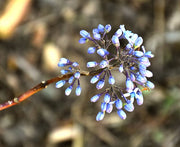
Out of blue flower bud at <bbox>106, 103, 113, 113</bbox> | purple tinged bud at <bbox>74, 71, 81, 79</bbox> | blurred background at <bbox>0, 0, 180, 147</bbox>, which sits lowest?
blue flower bud at <bbox>106, 103, 113, 113</bbox>

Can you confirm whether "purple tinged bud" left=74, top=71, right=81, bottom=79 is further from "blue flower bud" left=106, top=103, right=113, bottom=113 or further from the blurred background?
the blurred background

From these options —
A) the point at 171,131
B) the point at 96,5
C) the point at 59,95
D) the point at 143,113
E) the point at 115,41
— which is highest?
the point at 96,5

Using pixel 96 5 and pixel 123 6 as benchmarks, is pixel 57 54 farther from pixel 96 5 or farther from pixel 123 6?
pixel 123 6

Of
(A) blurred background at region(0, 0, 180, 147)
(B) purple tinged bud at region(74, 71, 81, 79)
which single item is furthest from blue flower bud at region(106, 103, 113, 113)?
(A) blurred background at region(0, 0, 180, 147)

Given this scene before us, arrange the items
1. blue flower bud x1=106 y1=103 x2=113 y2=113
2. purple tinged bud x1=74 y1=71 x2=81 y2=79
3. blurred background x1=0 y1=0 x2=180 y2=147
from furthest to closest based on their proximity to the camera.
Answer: blurred background x1=0 y1=0 x2=180 y2=147 < blue flower bud x1=106 y1=103 x2=113 y2=113 < purple tinged bud x1=74 y1=71 x2=81 y2=79

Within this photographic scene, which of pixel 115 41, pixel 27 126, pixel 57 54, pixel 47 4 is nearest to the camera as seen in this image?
pixel 115 41

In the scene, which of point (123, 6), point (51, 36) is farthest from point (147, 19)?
point (51, 36)

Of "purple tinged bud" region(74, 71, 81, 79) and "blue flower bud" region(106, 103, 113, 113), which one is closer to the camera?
"purple tinged bud" region(74, 71, 81, 79)

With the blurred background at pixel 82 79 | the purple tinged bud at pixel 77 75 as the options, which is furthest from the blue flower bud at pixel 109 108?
the blurred background at pixel 82 79

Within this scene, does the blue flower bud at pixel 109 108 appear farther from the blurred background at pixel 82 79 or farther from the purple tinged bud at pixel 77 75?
the blurred background at pixel 82 79
